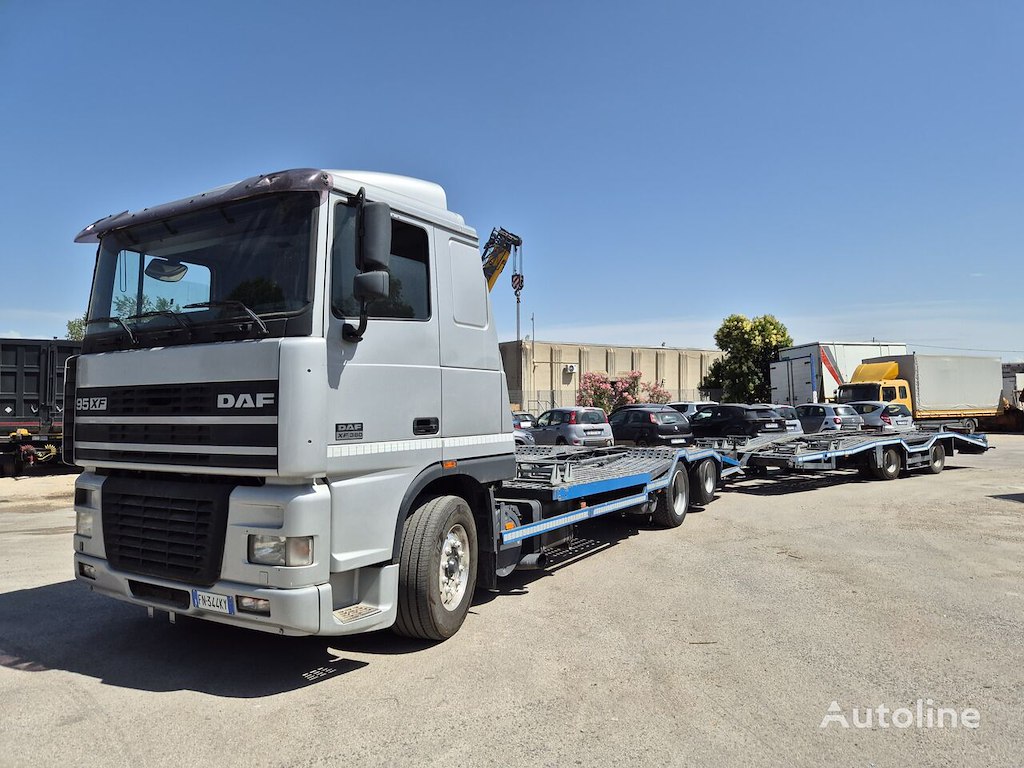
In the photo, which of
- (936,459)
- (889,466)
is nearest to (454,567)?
(889,466)

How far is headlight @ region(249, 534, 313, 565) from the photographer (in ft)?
13.4

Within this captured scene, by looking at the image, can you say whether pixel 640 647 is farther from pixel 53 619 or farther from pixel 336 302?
pixel 53 619

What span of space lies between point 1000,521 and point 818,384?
20.3m

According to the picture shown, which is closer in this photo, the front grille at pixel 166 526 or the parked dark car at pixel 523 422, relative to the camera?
the front grille at pixel 166 526

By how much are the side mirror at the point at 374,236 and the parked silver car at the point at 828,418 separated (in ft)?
A: 66.4

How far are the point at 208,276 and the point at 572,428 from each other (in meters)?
15.4

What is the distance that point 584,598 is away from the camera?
21.4ft

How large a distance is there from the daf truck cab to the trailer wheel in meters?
5.11

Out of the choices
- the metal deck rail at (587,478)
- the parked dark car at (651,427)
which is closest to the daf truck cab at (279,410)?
the metal deck rail at (587,478)

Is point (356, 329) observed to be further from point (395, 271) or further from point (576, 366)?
point (576, 366)

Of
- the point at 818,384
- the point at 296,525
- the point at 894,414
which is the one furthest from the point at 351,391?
the point at 818,384

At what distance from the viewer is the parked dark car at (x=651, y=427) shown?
57.4 feet

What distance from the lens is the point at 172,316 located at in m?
4.65

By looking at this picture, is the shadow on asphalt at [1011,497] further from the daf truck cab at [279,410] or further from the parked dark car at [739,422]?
the daf truck cab at [279,410]
